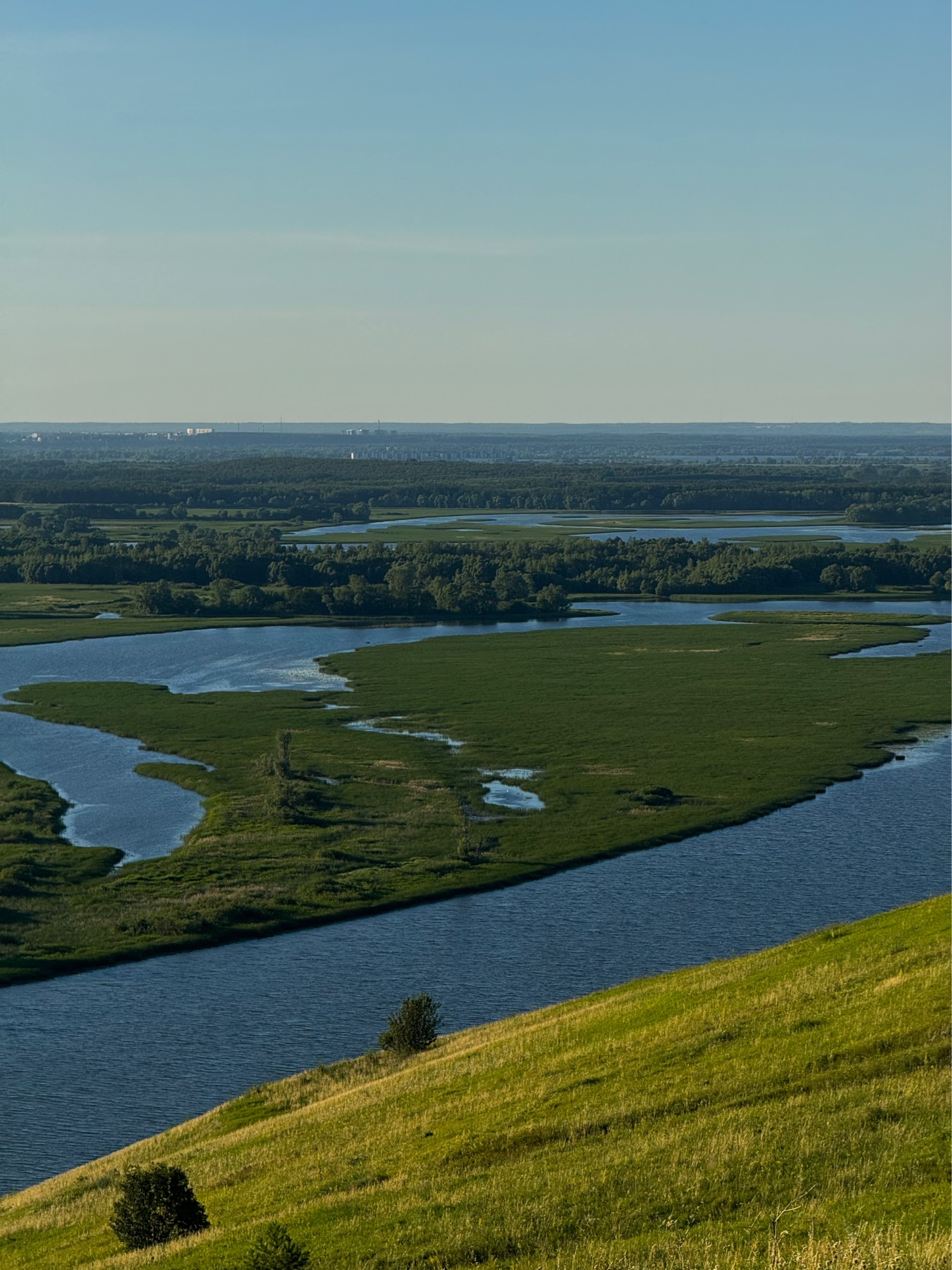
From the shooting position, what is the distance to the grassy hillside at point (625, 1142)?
77.9ft

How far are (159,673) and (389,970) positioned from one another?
248ft

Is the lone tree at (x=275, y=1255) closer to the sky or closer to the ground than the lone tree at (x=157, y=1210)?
closer to the sky

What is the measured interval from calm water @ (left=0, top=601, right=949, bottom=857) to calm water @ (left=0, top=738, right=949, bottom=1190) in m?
17.3

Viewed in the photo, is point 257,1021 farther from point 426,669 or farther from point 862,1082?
point 426,669

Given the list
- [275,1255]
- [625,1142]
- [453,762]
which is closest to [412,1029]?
[625,1142]

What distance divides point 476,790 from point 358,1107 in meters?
47.9

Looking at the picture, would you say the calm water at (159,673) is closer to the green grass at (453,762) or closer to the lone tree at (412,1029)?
the green grass at (453,762)

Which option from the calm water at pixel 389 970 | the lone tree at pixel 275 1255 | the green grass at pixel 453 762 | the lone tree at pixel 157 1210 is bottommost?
the calm water at pixel 389 970

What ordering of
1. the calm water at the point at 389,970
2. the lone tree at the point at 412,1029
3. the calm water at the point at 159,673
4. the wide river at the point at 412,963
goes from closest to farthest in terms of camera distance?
1. the lone tree at the point at 412,1029
2. the calm water at the point at 389,970
3. the wide river at the point at 412,963
4. the calm water at the point at 159,673

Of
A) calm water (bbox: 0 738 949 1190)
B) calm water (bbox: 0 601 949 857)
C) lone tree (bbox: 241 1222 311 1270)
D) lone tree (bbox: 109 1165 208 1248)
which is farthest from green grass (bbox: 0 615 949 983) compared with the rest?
lone tree (bbox: 241 1222 311 1270)

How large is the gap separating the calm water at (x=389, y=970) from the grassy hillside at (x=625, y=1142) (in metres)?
4.67

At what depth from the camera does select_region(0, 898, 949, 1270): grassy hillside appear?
23.7m

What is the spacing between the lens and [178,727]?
10394 cm

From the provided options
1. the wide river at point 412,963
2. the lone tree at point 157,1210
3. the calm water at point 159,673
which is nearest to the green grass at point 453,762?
the wide river at point 412,963
